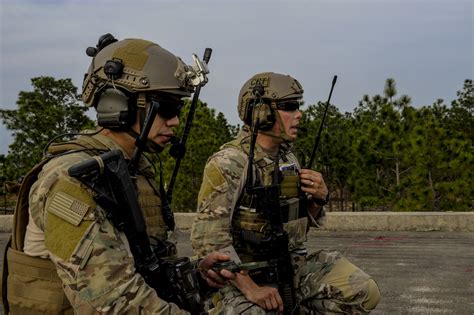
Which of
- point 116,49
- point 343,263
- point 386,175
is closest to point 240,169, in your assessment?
point 343,263

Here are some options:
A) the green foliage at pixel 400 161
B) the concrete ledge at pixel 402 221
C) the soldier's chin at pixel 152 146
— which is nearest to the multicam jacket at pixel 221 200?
the soldier's chin at pixel 152 146

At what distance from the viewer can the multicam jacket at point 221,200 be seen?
11.6ft

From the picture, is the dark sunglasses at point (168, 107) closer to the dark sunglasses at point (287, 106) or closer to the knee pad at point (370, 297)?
the dark sunglasses at point (287, 106)

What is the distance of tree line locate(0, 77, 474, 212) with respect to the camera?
15906mm

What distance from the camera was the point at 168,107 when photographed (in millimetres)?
2488

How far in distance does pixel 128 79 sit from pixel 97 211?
57 cm

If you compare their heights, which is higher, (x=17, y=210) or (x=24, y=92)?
(x=24, y=92)

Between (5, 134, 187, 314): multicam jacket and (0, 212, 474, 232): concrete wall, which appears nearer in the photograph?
(5, 134, 187, 314): multicam jacket

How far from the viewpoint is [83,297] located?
81.0 inches

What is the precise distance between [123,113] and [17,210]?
0.53m

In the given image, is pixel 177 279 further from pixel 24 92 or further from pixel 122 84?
pixel 24 92

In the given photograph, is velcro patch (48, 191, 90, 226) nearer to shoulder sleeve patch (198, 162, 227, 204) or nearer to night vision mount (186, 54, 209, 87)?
night vision mount (186, 54, 209, 87)

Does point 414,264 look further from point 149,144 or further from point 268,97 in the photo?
point 149,144

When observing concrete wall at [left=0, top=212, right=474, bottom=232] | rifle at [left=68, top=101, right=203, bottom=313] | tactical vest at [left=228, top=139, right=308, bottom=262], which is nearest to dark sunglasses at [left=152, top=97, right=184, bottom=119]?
rifle at [left=68, top=101, right=203, bottom=313]
